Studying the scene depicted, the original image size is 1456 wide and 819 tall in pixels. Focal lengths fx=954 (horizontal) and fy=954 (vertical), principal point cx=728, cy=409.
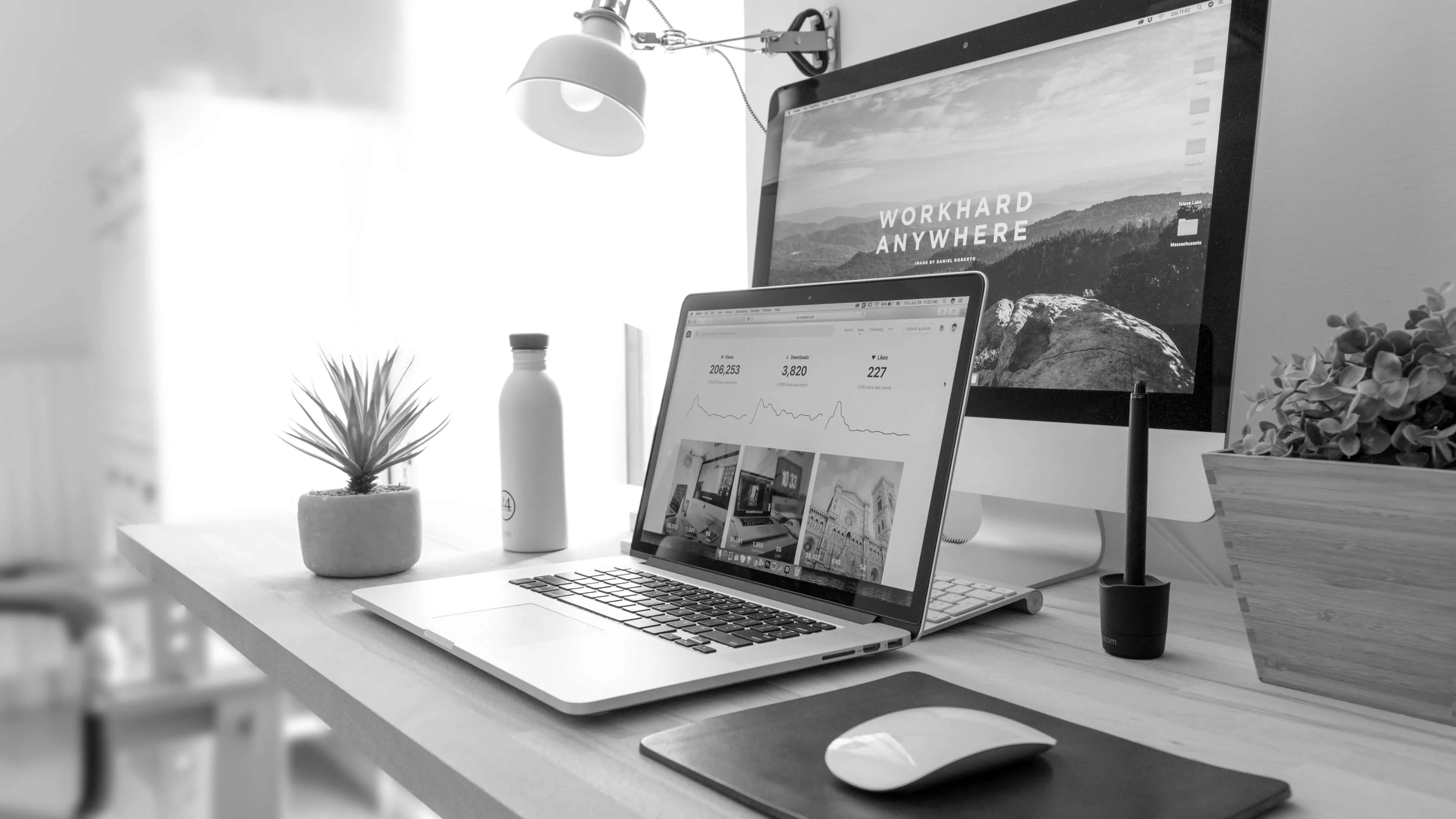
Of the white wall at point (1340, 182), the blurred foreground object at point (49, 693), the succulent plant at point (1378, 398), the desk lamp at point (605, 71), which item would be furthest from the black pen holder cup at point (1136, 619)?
the blurred foreground object at point (49, 693)

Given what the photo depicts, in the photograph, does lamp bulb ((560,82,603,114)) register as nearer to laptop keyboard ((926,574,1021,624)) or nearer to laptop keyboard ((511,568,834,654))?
laptop keyboard ((511,568,834,654))

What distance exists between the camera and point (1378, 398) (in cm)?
54

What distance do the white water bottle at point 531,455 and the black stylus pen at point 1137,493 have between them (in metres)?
0.60

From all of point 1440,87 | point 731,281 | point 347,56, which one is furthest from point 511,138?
point 1440,87

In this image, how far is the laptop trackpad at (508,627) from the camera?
652 millimetres

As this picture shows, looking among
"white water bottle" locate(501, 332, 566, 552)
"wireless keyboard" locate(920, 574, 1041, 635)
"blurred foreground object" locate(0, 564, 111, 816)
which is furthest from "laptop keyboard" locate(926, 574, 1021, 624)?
"blurred foreground object" locate(0, 564, 111, 816)

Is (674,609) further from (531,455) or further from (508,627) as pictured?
(531,455)

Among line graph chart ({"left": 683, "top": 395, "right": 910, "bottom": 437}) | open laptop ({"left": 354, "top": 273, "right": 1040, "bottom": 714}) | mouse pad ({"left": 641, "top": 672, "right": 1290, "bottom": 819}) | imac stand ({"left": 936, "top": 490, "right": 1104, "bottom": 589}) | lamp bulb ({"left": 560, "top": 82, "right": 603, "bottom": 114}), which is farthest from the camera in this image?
lamp bulb ({"left": 560, "top": 82, "right": 603, "bottom": 114})

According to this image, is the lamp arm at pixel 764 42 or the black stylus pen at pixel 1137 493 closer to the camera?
the black stylus pen at pixel 1137 493

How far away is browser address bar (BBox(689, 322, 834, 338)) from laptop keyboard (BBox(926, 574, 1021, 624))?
0.23 meters

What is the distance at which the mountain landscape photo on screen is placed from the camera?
786mm

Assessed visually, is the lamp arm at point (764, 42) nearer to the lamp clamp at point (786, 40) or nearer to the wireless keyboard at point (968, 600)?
the lamp clamp at point (786, 40)

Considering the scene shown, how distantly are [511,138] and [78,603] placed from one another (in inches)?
58.1

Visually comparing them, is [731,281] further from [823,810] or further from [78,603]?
[823,810]
